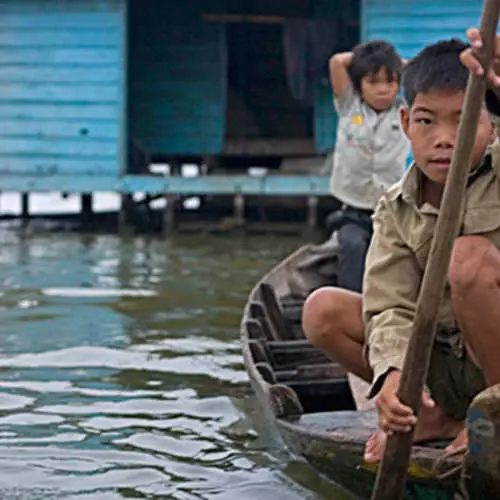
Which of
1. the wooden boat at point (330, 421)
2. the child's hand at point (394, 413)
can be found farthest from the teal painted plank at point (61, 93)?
the child's hand at point (394, 413)

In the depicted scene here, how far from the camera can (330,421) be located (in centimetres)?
352

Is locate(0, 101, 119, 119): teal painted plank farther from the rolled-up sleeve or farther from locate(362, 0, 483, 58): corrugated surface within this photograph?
the rolled-up sleeve

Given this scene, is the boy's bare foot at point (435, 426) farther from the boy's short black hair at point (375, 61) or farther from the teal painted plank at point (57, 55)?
the teal painted plank at point (57, 55)

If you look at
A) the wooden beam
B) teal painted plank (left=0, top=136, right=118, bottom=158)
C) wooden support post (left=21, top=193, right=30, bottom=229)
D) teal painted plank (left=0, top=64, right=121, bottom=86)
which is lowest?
wooden support post (left=21, top=193, right=30, bottom=229)

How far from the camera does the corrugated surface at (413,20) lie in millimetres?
12141

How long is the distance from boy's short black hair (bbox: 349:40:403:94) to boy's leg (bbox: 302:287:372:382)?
3051 millimetres

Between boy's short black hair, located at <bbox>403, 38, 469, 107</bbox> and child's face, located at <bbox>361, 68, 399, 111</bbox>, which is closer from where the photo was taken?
boy's short black hair, located at <bbox>403, 38, 469, 107</bbox>

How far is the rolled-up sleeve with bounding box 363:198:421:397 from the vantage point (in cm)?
308

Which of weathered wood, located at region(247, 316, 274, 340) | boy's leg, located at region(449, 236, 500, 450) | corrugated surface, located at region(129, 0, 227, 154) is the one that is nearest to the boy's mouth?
boy's leg, located at region(449, 236, 500, 450)

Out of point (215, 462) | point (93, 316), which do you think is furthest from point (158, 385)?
point (93, 316)

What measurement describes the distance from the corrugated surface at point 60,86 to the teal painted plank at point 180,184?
0.12 meters

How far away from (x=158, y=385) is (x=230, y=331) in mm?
1529

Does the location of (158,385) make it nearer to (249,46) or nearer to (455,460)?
(455,460)

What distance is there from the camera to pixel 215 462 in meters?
3.96
